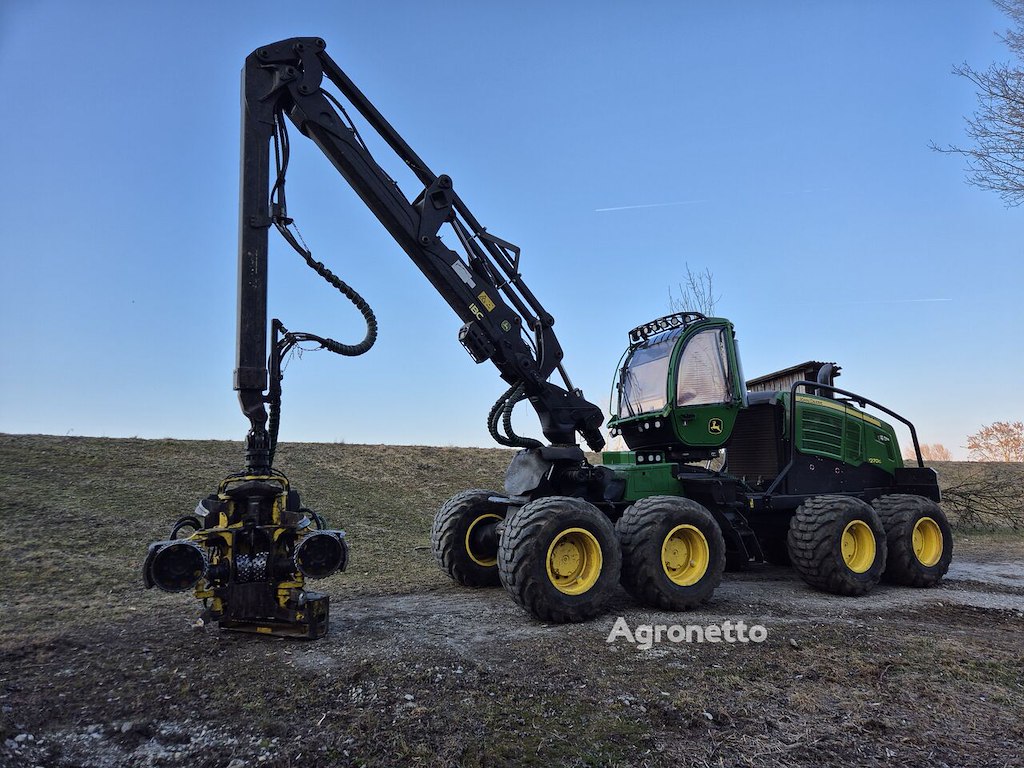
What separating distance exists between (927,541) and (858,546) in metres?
1.55

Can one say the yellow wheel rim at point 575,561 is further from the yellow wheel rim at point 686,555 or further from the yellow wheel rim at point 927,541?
the yellow wheel rim at point 927,541

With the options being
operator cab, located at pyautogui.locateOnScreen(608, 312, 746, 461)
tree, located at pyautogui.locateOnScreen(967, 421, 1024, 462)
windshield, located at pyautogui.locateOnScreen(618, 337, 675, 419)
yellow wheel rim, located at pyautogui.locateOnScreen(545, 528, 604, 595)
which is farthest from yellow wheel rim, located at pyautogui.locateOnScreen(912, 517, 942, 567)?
tree, located at pyautogui.locateOnScreen(967, 421, 1024, 462)

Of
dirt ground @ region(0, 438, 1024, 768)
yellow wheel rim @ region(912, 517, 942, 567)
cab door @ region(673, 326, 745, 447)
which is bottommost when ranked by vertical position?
dirt ground @ region(0, 438, 1024, 768)

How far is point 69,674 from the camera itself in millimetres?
4391

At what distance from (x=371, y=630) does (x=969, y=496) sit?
13.2 meters

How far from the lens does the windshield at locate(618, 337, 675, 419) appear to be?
315 inches

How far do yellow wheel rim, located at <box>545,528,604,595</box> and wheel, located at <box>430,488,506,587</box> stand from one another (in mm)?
1502

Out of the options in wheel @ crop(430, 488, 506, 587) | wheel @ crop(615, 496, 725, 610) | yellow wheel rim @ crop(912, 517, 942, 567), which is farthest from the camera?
yellow wheel rim @ crop(912, 517, 942, 567)

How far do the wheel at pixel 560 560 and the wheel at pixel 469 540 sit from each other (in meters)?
1.42

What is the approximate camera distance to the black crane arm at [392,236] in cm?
571

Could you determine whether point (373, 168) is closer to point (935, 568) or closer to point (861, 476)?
point (861, 476)

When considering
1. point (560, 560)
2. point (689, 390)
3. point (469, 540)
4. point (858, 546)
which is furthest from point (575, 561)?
point (858, 546)

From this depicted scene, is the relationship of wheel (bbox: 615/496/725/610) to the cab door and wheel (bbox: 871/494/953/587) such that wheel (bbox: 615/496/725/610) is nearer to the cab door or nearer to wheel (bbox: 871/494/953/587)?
the cab door

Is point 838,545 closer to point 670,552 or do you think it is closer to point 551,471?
point 670,552
